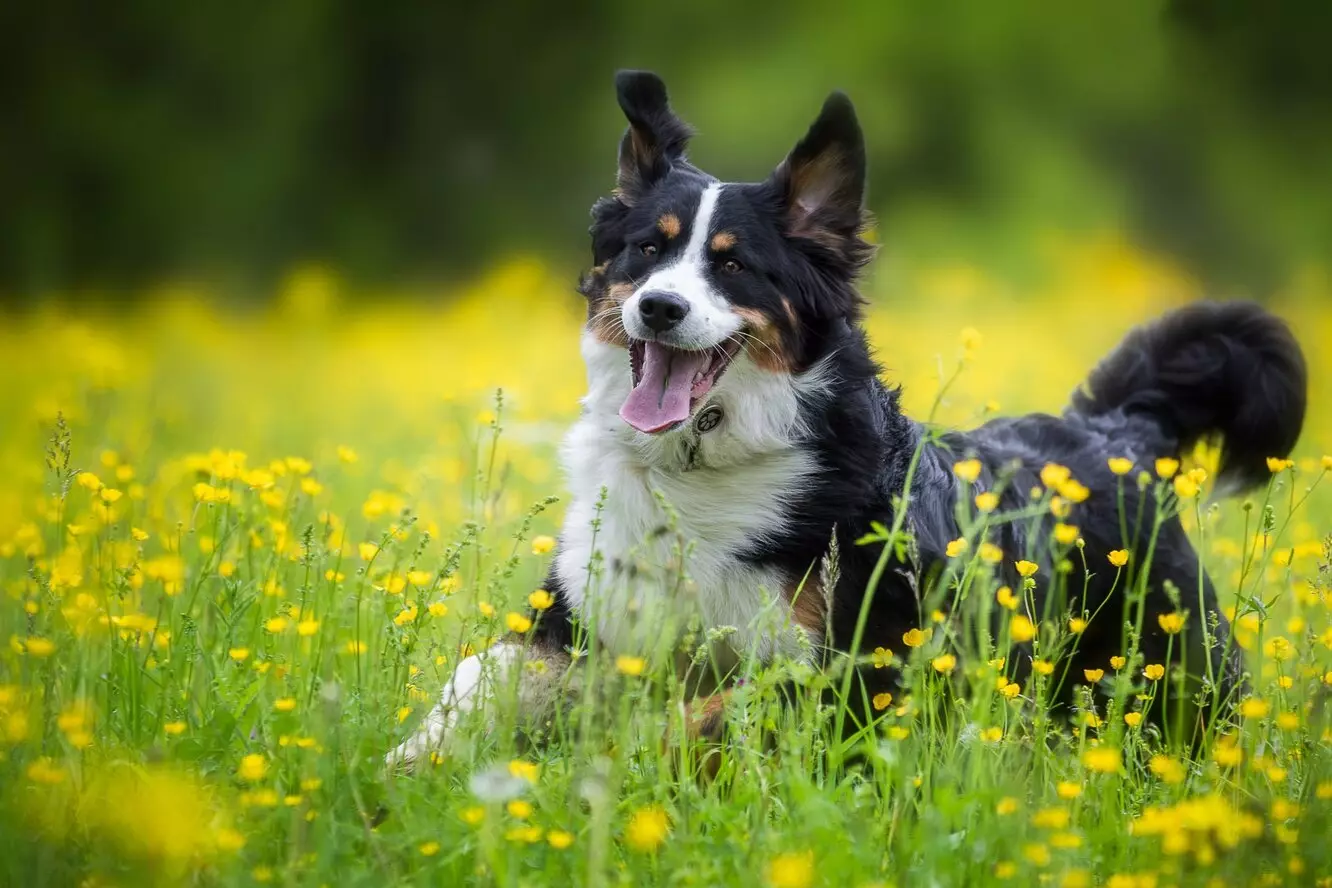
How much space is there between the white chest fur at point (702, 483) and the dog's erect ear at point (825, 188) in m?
0.49

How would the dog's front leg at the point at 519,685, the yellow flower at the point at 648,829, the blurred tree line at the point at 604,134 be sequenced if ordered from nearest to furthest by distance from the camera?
the yellow flower at the point at 648,829
the dog's front leg at the point at 519,685
the blurred tree line at the point at 604,134

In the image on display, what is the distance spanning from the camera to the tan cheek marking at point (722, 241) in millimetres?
3793

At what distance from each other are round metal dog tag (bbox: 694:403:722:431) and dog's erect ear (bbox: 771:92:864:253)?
60cm

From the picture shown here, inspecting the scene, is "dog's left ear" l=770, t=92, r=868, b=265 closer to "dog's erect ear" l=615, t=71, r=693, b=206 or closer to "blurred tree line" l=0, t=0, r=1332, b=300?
A: "dog's erect ear" l=615, t=71, r=693, b=206

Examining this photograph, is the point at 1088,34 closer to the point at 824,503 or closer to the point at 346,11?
the point at 346,11

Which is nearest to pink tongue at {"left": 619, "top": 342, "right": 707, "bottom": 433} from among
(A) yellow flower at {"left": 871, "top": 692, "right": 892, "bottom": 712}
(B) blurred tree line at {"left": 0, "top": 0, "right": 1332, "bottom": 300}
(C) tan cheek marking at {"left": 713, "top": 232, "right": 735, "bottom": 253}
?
(C) tan cheek marking at {"left": 713, "top": 232, "right": 735, "bottom": 253}

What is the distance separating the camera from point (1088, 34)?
1667 centimetres

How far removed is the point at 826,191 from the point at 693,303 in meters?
0.67

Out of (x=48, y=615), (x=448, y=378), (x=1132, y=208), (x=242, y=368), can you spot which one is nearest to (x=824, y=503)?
(x=48, y=615)

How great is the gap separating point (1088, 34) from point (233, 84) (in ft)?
36.2

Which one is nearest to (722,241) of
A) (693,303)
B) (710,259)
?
(710,259)

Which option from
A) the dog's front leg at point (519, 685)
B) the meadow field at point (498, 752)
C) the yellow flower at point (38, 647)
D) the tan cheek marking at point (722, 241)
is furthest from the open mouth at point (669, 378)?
the yellow flower at point (38, 647)

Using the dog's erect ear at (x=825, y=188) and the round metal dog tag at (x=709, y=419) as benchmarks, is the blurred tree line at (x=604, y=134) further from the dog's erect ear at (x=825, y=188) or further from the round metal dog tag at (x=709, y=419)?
the round metal dog tag at (x=709, y=419)

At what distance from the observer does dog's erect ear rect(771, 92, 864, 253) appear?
386 cm
